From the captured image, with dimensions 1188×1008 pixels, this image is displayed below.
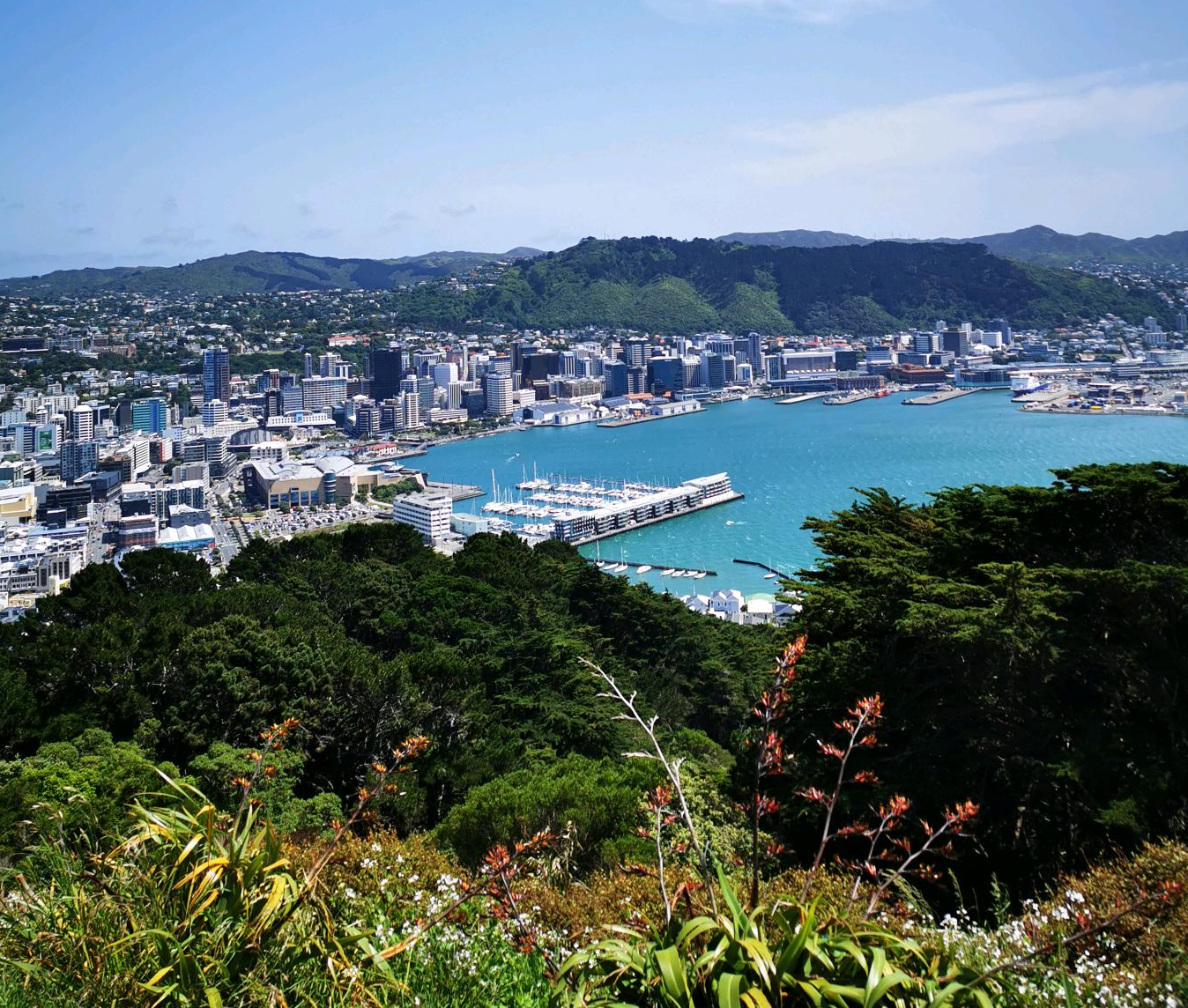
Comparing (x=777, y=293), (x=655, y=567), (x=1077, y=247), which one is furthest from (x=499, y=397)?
(x=1077, y=247)

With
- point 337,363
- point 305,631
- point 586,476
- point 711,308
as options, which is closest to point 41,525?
point 586,476

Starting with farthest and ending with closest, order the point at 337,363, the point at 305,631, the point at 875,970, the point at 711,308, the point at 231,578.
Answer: the point at 711,308 < the point at 337,363 < the point at 231,578 < the point at 305,631 < the point at 875,970

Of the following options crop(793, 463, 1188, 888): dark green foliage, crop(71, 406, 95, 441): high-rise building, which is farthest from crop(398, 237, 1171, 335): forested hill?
crop(793, 463, 1188, 888): dark green foliage

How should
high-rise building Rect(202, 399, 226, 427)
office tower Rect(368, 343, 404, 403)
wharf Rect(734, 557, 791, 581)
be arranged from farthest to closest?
office tower Rect(368, 343, 404, 403)
high-rise building Rect(202, 399, 226, 427)
wharf Rect(734, 557, 791, 581)

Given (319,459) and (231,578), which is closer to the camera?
(231,578)

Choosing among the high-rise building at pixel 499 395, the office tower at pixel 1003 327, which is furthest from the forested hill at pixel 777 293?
the high-rise building at pixel 499 395

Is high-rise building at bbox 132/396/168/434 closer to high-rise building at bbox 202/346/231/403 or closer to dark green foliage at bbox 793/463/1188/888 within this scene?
high-rise building at bbox 202/346/231/403

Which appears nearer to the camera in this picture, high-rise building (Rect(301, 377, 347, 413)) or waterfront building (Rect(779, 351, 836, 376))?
high-rise building (Rect(301, 377, 347, 413))

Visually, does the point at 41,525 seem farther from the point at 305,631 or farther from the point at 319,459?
the point at 305,631
